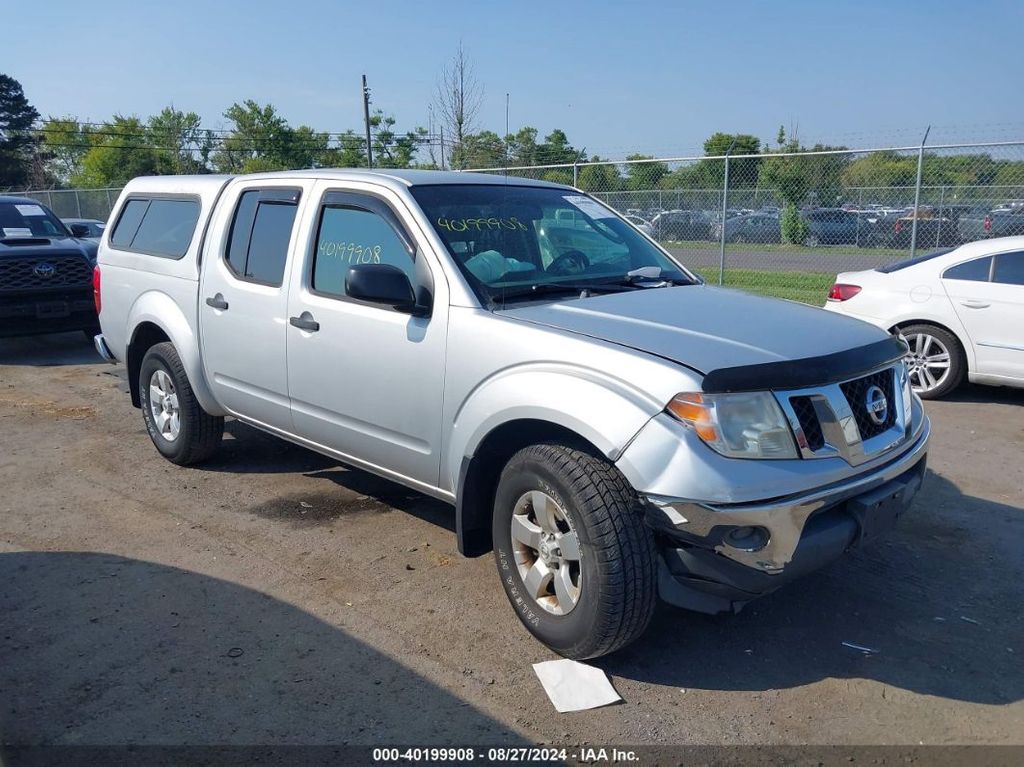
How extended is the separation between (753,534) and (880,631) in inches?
45.7

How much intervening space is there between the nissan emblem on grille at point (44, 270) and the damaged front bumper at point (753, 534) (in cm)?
915

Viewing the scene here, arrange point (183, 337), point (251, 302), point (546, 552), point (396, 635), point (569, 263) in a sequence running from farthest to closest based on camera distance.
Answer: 1. point (183, 337)
2. point (251, 302)
3. point (569, 263)
4. point (396, 635)
5. point (546, 552)

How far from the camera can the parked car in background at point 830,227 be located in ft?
54.4

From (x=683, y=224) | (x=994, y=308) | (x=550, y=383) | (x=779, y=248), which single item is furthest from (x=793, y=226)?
(x=550, y=383)

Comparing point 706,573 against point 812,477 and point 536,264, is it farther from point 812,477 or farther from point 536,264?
point 536,264

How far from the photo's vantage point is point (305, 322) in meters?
4.50

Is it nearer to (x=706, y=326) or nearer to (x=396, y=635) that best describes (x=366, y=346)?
(x=396, y=635)

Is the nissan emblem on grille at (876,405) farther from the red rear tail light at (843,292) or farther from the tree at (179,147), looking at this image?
the tree at (179,147)

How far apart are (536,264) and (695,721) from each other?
7.27 feet

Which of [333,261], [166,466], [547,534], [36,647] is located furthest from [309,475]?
[547,534]

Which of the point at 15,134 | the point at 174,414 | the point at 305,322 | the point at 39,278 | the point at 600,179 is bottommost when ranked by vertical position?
the point at 174,414

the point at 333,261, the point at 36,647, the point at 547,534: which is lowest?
the point at 36,647

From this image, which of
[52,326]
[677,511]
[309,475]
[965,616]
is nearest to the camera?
[677,511]

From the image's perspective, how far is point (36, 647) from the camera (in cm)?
357
